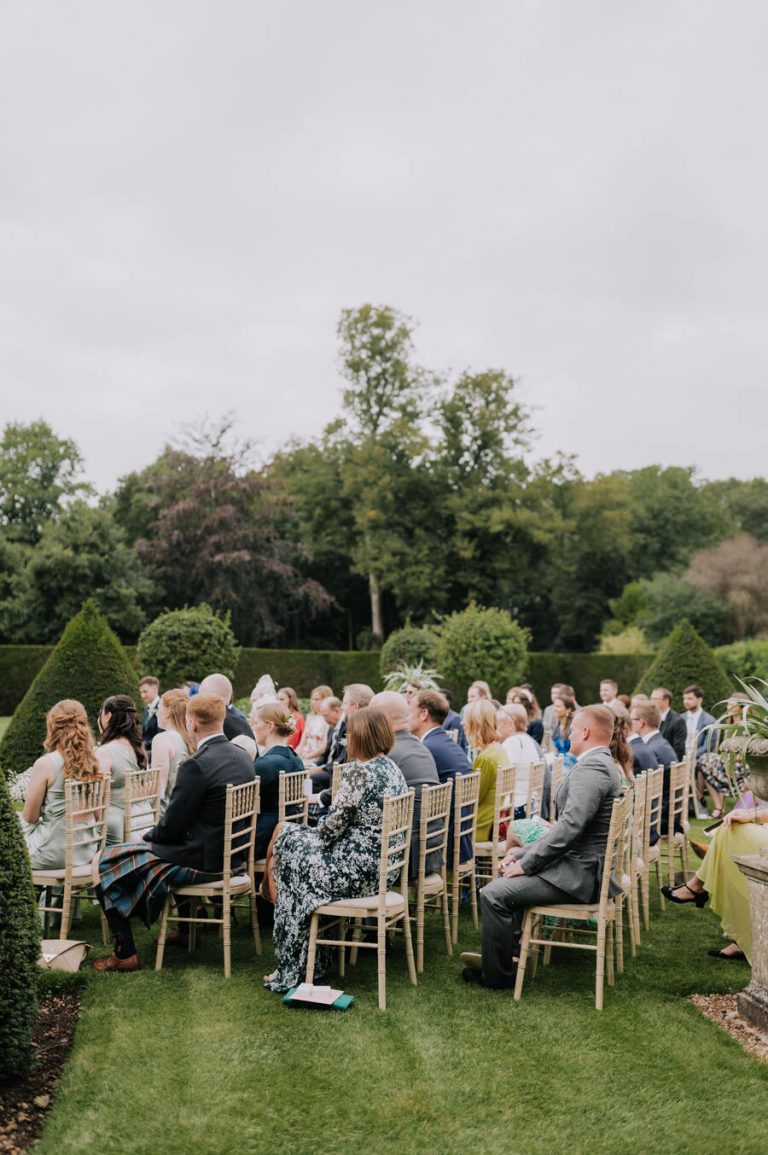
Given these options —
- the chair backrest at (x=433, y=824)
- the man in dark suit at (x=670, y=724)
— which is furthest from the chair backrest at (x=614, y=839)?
the man in dark suit at (x=670, y=724)

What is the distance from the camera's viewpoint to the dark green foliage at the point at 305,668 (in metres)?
26.3

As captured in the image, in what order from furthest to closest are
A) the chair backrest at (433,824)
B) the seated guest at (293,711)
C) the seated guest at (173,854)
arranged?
the seated guest at (293,711)
the chair backrest at (433,824)
the seated guest at (173,854)

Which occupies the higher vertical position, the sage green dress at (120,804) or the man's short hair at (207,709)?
the man's short hair at (207,709)

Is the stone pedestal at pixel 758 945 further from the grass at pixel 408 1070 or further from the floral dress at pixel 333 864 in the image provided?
the floral dress at pixel 333 864

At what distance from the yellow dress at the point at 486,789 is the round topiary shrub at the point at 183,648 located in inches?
417

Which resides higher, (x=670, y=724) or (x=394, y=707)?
(x=394, y=707)

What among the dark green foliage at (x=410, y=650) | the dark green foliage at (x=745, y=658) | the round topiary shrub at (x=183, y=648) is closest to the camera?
the round topiary shrub at (x=183, y=648)

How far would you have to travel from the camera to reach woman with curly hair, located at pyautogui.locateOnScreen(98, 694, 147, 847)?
625cm

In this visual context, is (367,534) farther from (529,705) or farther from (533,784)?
(533,784)

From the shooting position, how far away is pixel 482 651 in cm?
2112

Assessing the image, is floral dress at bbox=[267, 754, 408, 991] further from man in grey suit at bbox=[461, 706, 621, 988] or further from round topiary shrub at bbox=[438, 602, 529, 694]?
round topiary shrub at bbox=[438, 602, 529, 694]

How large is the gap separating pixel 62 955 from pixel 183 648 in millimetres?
11773

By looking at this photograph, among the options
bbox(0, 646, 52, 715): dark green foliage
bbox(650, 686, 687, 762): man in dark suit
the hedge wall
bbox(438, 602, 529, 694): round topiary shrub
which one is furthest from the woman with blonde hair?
bbox(0, 646, 52, 715): dark green foliage

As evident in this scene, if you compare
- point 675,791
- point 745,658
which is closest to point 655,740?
point 675,791
